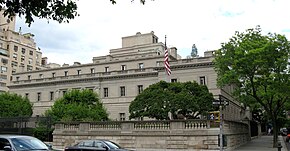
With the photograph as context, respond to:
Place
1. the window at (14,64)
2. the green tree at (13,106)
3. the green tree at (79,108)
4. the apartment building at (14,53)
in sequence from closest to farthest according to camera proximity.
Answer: the green tree at (79,108) → the green tree at (13,106) → the apartment building at (14,53) → the window at (14,64)

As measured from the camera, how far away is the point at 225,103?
1738 cm

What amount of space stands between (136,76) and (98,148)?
3830 centimetres

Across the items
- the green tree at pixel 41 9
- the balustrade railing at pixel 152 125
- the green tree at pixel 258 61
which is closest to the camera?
the green tree at pixel 41 9

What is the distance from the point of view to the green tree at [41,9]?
8.04 meters

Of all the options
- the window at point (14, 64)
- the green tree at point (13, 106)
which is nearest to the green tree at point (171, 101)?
the green tree at point (13, 106)

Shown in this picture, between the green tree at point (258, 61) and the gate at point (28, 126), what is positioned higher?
the green tree at point (258, 61)

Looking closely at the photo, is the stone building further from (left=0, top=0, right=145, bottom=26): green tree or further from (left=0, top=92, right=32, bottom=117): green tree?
(left=0, top=0, right=145, bottom=26): green tree

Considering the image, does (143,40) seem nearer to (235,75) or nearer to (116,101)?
(116,101)

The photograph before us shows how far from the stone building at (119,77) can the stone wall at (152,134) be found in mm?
23041

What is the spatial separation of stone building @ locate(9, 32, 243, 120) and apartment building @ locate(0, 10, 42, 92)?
1393 cm

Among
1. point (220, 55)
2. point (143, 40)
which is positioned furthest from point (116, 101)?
point (220, 55)

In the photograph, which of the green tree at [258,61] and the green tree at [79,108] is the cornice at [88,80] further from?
the green tree at [258,61]

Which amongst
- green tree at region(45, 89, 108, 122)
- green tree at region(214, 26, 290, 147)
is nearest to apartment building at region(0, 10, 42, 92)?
green tree at region(45, 89, 108, 122)

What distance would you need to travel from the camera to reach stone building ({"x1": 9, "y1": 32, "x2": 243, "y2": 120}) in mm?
50125
